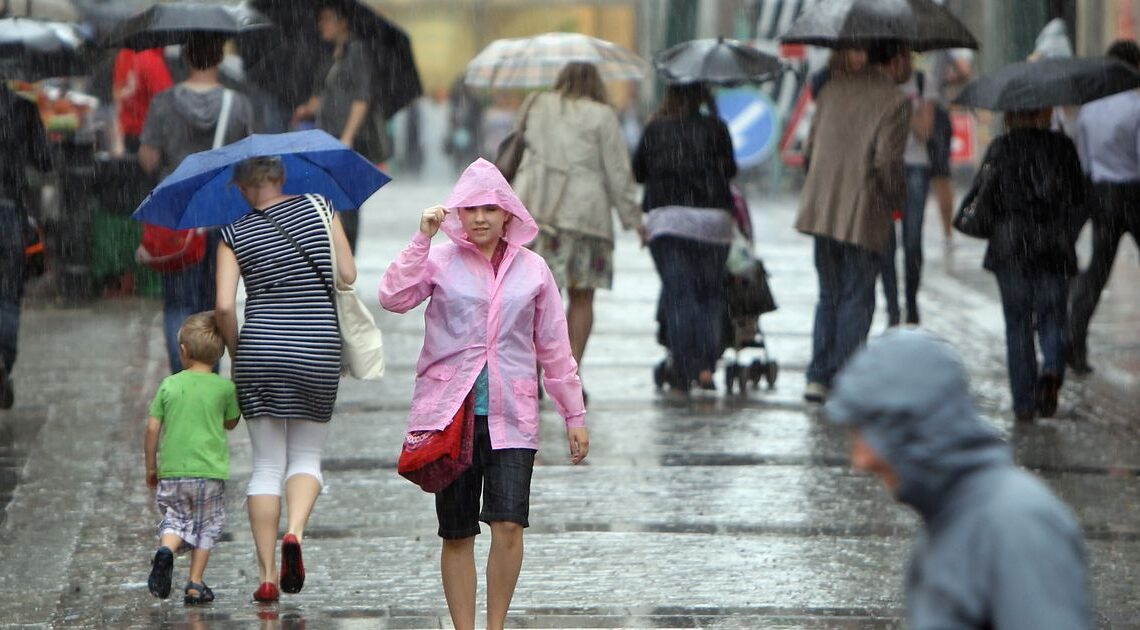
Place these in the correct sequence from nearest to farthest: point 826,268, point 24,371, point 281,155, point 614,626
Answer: point 614,626
point 281,155
point 826,268
point 24,371

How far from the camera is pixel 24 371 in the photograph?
11453 millimetres

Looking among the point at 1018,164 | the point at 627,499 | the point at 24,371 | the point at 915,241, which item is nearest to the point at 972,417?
the point at 627,499

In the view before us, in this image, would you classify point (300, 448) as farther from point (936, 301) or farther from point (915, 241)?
point (936, 301)

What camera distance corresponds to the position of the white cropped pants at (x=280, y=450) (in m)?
6.59

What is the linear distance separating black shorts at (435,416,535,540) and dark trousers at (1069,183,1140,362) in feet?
22.2

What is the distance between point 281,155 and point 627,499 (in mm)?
2341

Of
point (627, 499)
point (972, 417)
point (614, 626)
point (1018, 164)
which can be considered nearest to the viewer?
point (972, 417)

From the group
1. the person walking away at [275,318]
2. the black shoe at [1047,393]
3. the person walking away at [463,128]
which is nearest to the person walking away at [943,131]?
the black shoe at [1047,393]

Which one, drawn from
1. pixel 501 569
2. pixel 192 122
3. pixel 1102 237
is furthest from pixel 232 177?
pixel 1102 237

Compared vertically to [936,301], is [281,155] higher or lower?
higher

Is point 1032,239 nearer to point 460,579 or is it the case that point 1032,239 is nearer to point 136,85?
point 460,579

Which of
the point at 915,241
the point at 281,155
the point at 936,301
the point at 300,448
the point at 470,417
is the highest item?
the point at 281,155

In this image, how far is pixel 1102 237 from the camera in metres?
11.5

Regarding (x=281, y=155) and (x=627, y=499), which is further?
(x=627, y=499)
